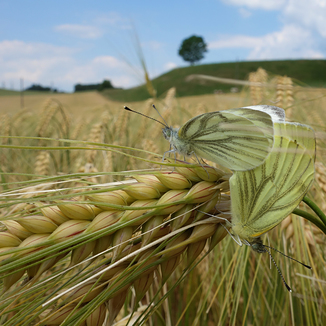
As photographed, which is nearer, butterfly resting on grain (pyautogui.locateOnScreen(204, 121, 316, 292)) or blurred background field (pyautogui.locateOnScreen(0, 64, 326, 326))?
butterfly resting on grain (pyautogui.locateOnScreen(204, 121, 316, 292))

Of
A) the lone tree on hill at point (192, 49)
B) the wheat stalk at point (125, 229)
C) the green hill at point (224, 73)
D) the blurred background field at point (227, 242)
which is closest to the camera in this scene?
the wheat stalk at point (125, 229)

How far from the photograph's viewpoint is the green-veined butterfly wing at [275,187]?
0.54 meters

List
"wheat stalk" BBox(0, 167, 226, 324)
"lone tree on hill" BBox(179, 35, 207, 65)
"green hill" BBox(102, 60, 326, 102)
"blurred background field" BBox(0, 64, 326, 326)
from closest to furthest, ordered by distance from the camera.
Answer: "wheat stalk" BBox(0, 167, 226, 324), "blurred background field" BBox(0, 64, 326, 326), "green hill" BBox(102, 60, 326, 102), "lone tree on hill" BBox(179, 35, 207, 65)

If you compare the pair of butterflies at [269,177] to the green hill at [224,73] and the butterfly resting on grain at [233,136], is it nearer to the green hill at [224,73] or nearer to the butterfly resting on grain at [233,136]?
the butterfly resting on grain at [233,136]

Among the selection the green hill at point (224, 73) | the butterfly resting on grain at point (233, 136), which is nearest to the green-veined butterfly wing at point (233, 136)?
the butterfly resting on grain at point (233, 136)

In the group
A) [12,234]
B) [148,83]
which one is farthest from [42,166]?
[12,234]

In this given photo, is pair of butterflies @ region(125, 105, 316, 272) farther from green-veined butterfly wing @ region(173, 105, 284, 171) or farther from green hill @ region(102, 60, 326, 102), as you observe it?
green hill @ region(102, 60, 326, 102)

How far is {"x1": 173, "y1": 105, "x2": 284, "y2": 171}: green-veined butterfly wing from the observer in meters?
0.60

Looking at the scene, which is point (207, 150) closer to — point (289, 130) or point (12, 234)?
point (289, 130)

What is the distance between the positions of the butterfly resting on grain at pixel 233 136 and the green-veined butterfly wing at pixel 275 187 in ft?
0.10

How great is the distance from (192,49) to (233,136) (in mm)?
49194

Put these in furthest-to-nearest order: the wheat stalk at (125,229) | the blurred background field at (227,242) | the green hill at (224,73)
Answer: the green hill at (224,73)
the blurred background field at (227,242)
the wheat stalk at (125,229)

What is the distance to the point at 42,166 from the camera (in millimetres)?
1887

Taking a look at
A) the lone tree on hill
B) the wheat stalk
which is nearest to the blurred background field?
the wheat stalk
